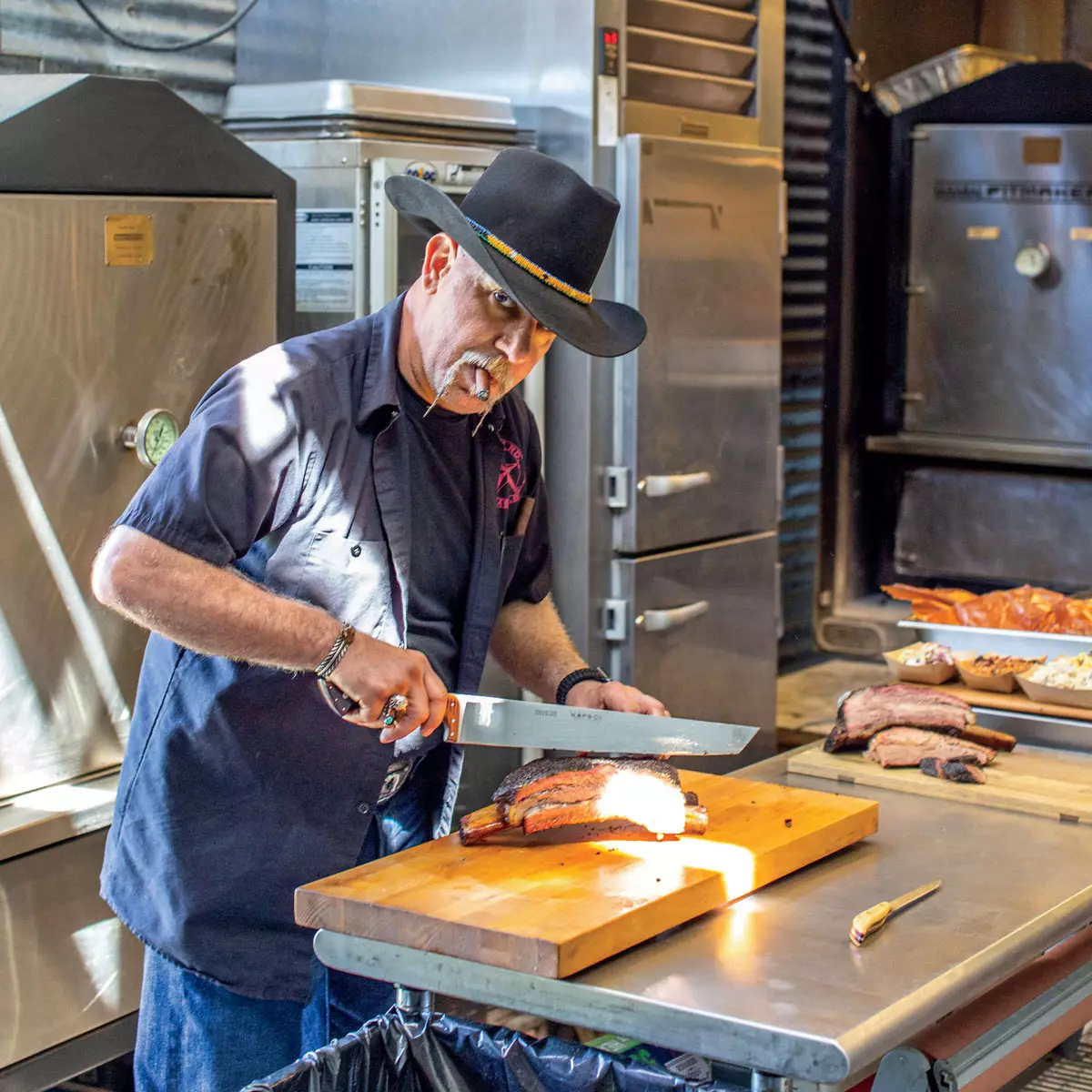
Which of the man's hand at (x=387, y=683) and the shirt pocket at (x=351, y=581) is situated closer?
the man's hand at (x=387, y=683)

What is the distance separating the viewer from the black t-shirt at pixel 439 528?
259 centimetres

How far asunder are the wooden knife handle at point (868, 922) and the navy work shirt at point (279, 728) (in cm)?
79

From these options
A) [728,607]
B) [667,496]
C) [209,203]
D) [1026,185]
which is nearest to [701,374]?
[667,496]

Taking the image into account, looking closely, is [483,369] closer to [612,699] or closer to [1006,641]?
[612,699]

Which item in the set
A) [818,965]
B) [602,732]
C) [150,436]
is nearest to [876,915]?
[818,965]

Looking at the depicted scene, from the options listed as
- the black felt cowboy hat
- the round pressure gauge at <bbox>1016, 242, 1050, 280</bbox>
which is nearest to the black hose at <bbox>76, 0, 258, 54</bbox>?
the black felt cowboy hat

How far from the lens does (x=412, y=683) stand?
233cm

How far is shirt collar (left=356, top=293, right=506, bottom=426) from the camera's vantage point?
2.50 meters

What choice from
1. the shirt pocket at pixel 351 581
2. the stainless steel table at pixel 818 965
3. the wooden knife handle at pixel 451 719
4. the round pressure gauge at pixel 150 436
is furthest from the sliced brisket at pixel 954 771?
the round pressure gauge at pixel 150 436

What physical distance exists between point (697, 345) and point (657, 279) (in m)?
0.28

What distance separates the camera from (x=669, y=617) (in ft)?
15.8

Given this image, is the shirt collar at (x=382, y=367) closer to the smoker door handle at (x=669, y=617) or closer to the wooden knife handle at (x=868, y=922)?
the wooden knife handle at (x=868, y=922)

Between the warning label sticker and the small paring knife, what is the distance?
8.04 ft

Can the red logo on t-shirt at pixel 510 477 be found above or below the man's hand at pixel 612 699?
above
